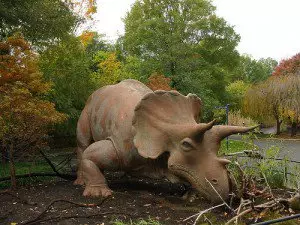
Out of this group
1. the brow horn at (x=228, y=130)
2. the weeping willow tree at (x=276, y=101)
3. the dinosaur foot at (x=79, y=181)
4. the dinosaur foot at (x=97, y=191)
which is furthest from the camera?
the weeping willow tree at (x=276, y=101)

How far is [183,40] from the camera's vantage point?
79.0 feet

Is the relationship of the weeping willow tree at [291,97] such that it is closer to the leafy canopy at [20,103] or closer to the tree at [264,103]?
the tree at [264,103]

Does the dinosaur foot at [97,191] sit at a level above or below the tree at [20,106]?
below

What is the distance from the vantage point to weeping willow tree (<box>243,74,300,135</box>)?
80.8 feet

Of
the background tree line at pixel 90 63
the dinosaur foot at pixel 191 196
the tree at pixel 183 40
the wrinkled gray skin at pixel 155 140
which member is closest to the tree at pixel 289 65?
the background tree line at pixel 90 63

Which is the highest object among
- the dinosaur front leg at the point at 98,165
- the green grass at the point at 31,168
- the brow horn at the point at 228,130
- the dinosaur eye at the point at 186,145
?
the brow horn at the point at 228,130

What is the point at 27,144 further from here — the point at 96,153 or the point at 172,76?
the point at 172,76

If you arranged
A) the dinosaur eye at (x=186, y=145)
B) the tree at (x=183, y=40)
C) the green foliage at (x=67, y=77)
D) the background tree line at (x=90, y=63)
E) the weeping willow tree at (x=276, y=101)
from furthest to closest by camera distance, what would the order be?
the weeping willow tree at (x=276, y=101)
the tree at (x=183, y=40)
the green foliage at (x=67, y=77)
the background tree line at (x=90, y=63)
the dinosaur eye at (x=186, y=145)

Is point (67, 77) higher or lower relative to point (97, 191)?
higher

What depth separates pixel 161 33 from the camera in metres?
19.4

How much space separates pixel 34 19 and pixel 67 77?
3.34m

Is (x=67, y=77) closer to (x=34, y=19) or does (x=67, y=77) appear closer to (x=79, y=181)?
(x=34, y=19)

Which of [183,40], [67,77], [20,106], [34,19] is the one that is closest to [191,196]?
[20,106]

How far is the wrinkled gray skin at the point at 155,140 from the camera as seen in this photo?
5.39 metres
